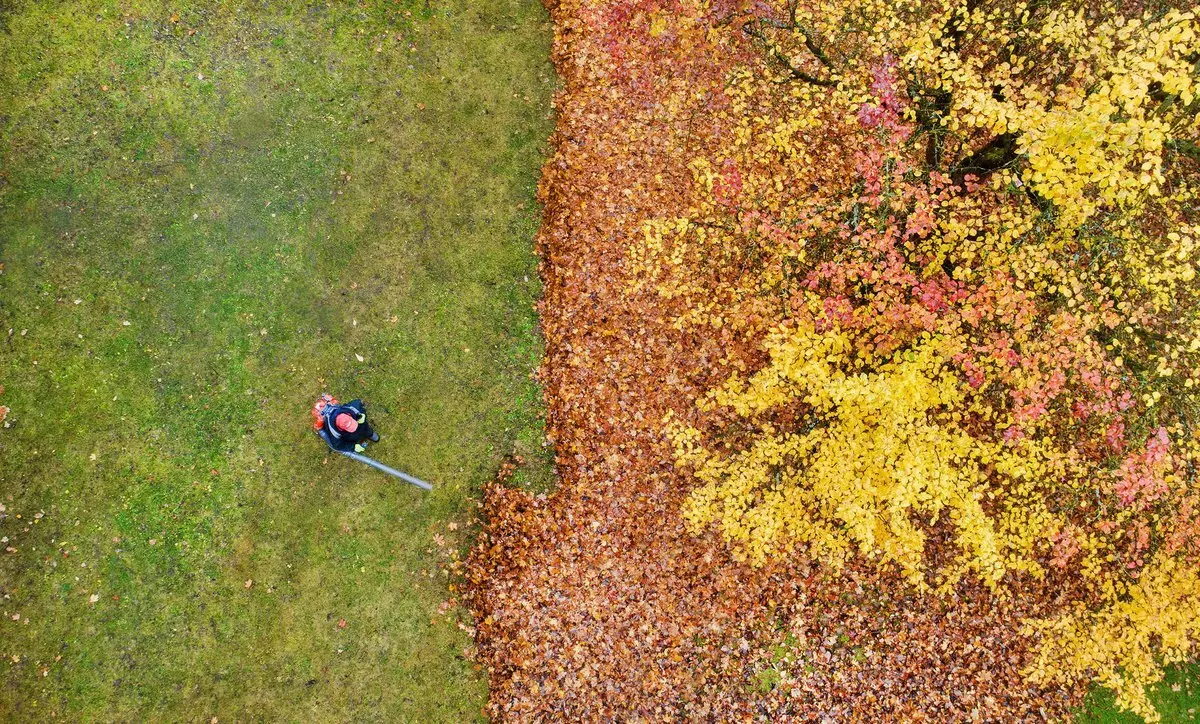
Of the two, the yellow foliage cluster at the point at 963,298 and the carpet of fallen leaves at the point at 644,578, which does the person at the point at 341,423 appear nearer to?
the carpet of fallen leaves at the point at 644,578

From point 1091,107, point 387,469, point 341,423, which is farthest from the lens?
point 387,469

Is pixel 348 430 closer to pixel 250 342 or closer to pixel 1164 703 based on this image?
pixel 250 342

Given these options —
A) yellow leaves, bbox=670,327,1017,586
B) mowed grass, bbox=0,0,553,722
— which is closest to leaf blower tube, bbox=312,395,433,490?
mowed grass, bbox=0,0,553,722

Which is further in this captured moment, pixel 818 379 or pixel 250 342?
pixel 250 342

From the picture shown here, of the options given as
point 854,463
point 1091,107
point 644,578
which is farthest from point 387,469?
point 1091,107

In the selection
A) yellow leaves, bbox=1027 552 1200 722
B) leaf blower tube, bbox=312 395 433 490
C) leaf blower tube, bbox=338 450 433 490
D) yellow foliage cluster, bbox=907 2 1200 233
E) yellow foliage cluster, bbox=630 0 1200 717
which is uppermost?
yellow foliage cluster, bbox=907 2 1200 233

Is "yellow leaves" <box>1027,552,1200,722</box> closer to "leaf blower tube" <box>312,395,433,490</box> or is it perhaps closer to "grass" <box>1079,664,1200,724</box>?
"grass" <box>1079,664,1200,724</box>

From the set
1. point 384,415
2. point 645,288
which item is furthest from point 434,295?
point 645,288

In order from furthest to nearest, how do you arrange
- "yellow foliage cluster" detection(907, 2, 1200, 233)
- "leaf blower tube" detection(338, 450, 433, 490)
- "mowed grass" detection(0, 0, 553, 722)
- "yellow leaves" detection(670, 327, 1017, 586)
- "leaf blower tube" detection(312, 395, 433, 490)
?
"leaf blower tube" detection(338, 450, 433, 490) < "mowed grass" detection(0, 0, 553, 722) < "leaf blower tube" detection(312, 395, 433, 490) < "yellow leaves" detection(670, 327, 1017, 586) < "yellow foliage cluster" detection(907, 2, 1200, 233)

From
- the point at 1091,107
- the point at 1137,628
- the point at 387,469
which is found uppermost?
the point at 1091,107

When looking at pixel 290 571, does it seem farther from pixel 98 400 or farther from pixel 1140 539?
pixel 1140 539
